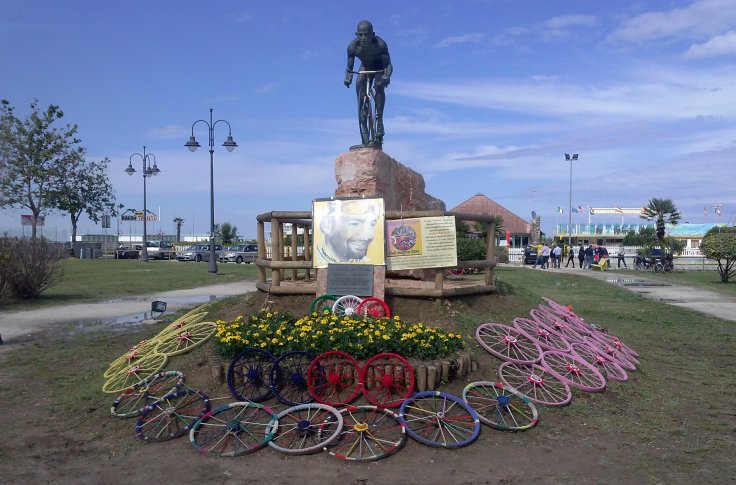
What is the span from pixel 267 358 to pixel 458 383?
195 centimetres

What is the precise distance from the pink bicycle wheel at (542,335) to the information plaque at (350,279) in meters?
1.95

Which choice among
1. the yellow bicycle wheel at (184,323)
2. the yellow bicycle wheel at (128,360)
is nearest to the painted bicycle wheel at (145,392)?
the yellow bicycle wheel at (128,360)

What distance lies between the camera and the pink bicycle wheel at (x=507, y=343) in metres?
7.32

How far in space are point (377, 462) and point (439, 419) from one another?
0.79 meters

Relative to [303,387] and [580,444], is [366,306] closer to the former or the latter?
[303,387]

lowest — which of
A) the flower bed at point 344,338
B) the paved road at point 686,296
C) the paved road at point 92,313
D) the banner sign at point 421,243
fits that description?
the paved road at point 686,296

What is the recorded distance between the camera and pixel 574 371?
721cm

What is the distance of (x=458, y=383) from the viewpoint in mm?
6559

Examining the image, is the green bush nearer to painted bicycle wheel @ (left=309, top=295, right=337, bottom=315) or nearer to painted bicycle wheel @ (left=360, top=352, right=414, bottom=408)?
painted bicycle wheel @ (left=309, top=295, right=337, bottom=315)

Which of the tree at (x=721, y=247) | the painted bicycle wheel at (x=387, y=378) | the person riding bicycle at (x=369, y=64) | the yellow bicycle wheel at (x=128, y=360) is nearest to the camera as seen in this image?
the painted bicycle wheel at (x=387, y=378)

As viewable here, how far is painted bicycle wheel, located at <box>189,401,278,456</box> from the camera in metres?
5.54

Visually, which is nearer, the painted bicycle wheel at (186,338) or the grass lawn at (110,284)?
the painted bicycle wheel at (186,338)

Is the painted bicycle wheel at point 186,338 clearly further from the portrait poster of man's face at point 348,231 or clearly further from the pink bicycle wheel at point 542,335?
the pink bicycle wheel at point 542,335

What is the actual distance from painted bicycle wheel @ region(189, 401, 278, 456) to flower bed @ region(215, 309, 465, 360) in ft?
2.42
